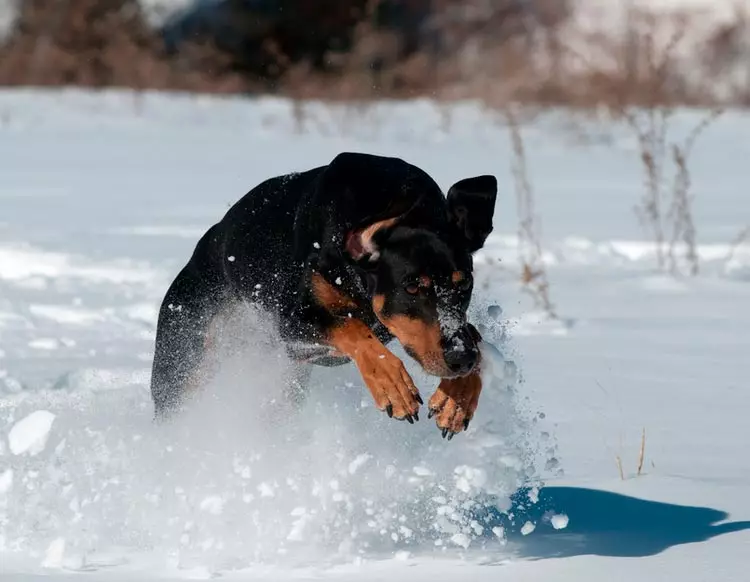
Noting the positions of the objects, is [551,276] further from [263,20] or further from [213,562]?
[263,20]

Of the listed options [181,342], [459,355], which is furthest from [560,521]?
[181,342]

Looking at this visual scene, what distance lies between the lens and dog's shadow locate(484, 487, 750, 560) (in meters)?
3.40

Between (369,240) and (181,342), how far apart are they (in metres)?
0.97

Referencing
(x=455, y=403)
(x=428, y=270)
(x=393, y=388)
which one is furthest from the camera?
(x=428, y=270)

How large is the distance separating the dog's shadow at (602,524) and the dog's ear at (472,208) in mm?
732

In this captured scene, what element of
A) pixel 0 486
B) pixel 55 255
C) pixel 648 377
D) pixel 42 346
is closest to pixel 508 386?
pixel 0 486

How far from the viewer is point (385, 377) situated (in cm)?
339

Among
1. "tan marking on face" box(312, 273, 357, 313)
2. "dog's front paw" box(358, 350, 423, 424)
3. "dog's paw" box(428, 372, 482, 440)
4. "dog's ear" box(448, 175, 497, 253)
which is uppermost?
"dog's ear" box(448, 175, 497, 253)

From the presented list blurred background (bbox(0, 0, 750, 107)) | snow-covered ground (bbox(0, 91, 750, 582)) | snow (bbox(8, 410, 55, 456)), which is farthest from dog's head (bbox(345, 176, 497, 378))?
blurred background (bbox(0, 0, 750, 107))

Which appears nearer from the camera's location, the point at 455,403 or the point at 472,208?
the point at 455,403

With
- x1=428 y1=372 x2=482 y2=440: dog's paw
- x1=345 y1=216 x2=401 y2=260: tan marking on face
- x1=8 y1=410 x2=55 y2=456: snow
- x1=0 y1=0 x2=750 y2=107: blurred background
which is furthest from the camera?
x1=0 y1=0 x2=750 y2=107: blurred background

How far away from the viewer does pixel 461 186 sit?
146 inches

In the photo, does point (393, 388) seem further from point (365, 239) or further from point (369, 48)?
point (369, 48)

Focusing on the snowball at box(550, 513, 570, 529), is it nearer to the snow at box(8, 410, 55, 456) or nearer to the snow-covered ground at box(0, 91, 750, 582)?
the snow-covered ground at box(0, 91, 750, 582)
